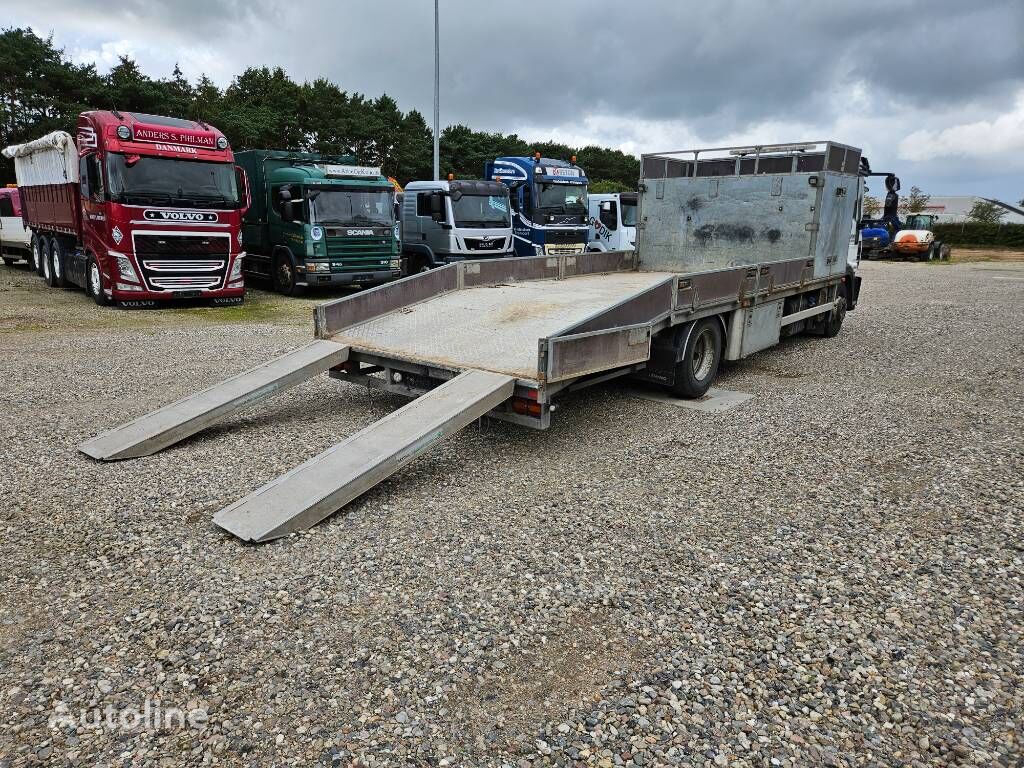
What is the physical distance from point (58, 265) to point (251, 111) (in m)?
22.8

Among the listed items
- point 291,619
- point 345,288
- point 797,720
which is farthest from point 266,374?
point 345,288

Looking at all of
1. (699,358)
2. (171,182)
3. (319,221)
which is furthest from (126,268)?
(699,358)

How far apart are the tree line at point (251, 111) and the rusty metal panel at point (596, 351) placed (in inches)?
1277

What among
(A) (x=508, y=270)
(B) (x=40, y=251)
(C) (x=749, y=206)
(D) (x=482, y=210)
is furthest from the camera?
(B) (x=40, y=251)

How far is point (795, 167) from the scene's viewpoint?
8789 mm

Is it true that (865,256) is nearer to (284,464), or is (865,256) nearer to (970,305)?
(970,305)

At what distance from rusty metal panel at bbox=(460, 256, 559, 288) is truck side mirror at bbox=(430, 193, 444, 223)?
7440mm

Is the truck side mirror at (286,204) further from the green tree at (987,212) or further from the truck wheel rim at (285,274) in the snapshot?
the green tree at (987,212)

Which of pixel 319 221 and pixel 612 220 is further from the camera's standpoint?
pixel 612 220

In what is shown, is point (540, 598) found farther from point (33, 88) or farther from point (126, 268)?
point (33, 88)

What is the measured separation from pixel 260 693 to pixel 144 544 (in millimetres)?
1591

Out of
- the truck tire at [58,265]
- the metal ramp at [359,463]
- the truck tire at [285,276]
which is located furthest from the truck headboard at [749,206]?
the truck tire at [58,265]

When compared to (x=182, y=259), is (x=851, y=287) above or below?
below

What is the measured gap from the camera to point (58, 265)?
15.6 meters
